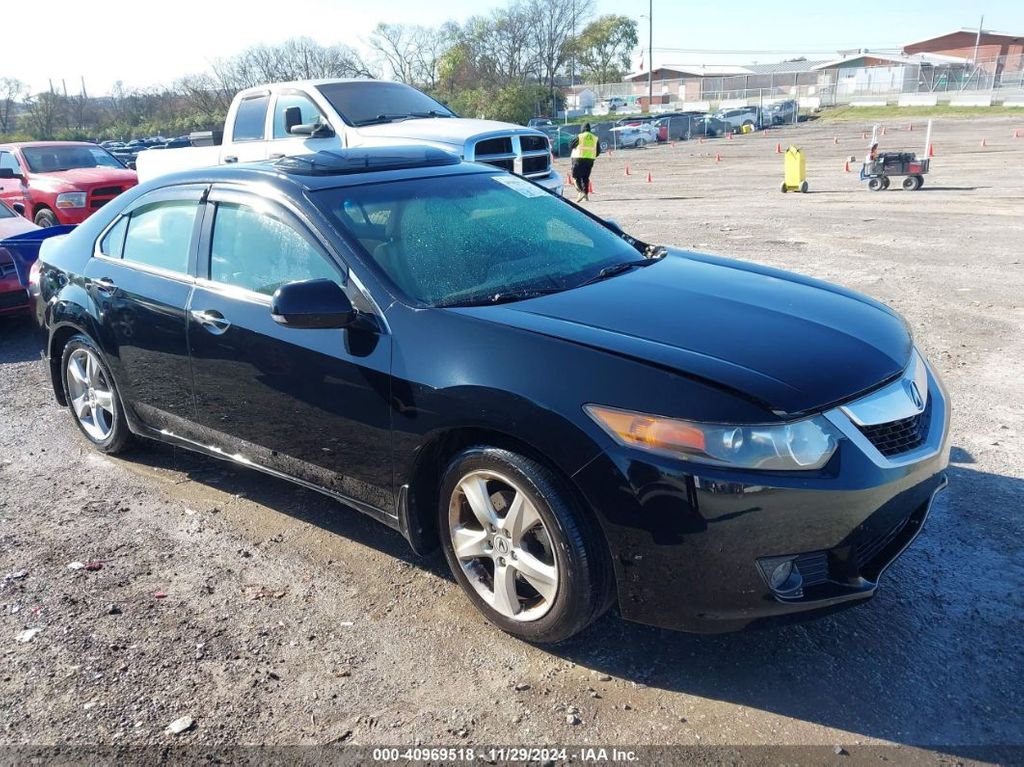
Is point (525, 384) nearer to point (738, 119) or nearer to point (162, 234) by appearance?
point (162, 234)

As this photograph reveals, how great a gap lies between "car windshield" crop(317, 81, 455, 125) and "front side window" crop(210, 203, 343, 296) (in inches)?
265

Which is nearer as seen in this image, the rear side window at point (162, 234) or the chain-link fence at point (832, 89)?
the rear side window at point (162, 234)

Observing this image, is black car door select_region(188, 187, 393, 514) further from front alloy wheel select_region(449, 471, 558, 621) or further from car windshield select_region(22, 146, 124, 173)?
car windshield select_region(22, 146, 124, 173)

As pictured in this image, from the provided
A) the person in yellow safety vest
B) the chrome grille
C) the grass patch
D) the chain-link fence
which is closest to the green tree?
the chain-link fence

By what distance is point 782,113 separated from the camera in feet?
183

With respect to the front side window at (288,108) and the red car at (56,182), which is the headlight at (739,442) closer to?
the front side window at (288,108)

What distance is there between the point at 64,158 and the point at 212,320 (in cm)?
1265

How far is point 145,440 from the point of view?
16.9 feet

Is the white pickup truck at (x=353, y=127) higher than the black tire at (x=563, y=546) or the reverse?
higher

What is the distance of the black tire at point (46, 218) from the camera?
13102mm

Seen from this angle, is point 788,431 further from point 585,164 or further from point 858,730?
point 585,164

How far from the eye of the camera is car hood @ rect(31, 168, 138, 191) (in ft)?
42.9

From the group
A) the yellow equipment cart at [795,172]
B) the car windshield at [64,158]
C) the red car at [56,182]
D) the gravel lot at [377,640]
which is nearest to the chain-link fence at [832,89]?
the yellow equipment cart at [795,172]

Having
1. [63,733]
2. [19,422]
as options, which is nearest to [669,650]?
[63,733]
